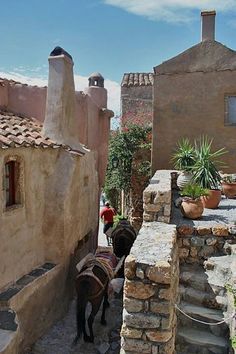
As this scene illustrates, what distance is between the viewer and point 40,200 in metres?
8.68

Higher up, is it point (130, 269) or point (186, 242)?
point (130, 269)

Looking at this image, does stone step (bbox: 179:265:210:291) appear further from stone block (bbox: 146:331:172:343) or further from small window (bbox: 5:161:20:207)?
small window (bbox: 5:161:20:207)

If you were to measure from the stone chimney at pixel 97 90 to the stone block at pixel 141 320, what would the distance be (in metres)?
9.81

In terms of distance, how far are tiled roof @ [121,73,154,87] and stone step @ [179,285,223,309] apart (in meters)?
16.9

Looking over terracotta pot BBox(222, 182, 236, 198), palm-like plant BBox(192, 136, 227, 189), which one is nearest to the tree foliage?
terracotta pot BBox(222, 182, 236, 198)

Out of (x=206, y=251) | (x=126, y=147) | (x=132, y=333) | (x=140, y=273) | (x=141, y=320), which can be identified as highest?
(x=126, y=147)

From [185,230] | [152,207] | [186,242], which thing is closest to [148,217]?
[152,207]

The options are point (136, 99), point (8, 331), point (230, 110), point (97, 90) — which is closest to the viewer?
point (8, 331)

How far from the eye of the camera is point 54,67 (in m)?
9.30

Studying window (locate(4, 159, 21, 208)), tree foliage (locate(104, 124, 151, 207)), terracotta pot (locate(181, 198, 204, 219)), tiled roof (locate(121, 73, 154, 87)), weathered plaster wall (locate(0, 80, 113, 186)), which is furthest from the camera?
tiled roof (locate(121, 73, 154, 87))

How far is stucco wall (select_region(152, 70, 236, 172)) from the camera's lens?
12.0m

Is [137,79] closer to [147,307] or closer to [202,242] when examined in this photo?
[202,242]

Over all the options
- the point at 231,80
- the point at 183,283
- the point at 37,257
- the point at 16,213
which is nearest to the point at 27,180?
the point at 16,213

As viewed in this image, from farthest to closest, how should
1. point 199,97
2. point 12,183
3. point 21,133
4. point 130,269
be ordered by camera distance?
1. point 199,97
2. point 21,133
3. point 12,183
4. point 130,269
